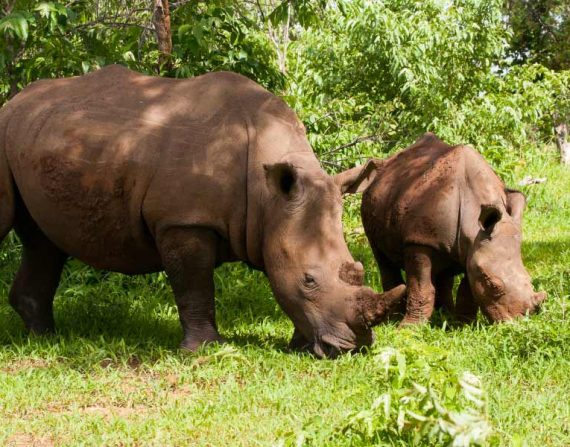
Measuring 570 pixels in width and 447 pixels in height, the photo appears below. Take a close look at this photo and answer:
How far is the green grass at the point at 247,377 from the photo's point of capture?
4656 millimetres

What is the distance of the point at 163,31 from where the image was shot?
899 centimetres

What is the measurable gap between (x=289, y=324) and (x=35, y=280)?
1999 mm

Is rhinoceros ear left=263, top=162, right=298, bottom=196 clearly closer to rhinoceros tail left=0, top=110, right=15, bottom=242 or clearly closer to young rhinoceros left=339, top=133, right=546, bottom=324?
young rhinoceros left=339, top=133, right=546, bottom=324

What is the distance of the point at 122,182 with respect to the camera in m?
6.68

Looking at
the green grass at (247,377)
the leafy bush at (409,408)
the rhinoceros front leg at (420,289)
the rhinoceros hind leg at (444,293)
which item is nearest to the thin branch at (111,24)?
the green grass at (247,377)

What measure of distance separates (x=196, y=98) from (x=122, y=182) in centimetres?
82

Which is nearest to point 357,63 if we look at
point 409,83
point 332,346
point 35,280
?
point 409,83

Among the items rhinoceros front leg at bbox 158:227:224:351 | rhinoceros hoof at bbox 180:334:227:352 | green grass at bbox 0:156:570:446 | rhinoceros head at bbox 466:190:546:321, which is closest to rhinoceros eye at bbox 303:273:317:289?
green grass at bbox 0:156:570:446

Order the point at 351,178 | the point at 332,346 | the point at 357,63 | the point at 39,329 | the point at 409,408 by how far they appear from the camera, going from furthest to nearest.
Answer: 1. the point at 357,63
2. the point at 39,329
3. the point at 351,178
4. the point at 332,346
5. the point at 409,408

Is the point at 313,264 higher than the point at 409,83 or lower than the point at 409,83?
higher

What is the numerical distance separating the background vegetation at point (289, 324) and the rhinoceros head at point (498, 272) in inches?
9.6

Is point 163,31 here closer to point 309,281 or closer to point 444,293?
point 444,293

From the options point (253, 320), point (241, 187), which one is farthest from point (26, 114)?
point (253, 320)

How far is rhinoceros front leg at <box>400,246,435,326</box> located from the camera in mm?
7625
